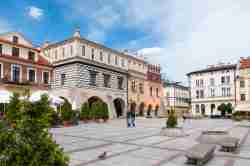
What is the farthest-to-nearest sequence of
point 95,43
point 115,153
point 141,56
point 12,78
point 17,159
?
point 141,56, point 95,43, point 12,78, point 115,153, point 17,159

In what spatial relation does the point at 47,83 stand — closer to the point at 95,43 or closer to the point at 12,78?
the point at 12,78

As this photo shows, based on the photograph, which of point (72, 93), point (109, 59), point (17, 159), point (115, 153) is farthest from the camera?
point (109, 59)

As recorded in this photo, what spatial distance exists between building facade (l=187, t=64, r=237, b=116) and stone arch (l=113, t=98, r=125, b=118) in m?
33.4

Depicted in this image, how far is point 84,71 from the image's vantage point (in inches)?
1487

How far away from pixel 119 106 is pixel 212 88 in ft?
113

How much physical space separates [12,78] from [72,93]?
27.7 feet

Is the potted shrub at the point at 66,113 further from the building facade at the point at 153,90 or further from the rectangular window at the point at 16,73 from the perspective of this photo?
the building facade at the point at 153,90

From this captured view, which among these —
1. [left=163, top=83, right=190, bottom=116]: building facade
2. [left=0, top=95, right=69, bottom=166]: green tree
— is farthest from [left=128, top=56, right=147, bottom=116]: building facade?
[left=0, top=95, right=69, bottom=166]: green tree

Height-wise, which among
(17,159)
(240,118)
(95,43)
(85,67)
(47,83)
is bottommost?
(240,118)

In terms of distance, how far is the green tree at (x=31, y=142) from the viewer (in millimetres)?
3939

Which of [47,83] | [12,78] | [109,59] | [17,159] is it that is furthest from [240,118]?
[17,159]

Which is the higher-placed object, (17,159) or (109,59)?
(109,59)

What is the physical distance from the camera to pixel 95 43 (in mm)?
41281

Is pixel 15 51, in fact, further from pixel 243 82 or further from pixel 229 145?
pixel 243 82
